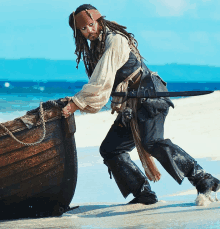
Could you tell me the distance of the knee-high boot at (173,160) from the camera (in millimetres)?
3332

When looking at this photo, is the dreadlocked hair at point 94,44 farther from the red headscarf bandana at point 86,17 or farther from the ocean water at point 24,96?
the ocean water at point 24,96

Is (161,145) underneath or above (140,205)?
above

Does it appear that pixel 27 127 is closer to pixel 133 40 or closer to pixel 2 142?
pixel 2 142

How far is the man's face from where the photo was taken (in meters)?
3.38

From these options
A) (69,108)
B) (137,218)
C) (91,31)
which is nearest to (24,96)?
(91,31)

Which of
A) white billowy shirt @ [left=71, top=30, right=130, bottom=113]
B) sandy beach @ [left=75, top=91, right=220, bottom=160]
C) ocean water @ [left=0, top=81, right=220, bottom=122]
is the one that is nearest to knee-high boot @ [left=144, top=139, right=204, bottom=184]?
white billowy shirt @ [left=71, top=30, right=130, bottom=113]

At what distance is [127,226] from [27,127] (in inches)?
41.0

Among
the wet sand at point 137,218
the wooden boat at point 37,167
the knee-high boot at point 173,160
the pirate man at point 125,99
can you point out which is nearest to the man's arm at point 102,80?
the pirate man at point 125,99

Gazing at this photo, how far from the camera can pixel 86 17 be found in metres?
3.33

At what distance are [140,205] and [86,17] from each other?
1.67 metres

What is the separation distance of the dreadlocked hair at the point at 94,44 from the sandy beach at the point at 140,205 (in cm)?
125

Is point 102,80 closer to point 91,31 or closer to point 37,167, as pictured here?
point 91,31

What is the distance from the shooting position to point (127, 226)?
292 cm

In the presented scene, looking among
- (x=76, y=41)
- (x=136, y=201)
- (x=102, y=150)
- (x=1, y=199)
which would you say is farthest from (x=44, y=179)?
(x=76, y=41)
